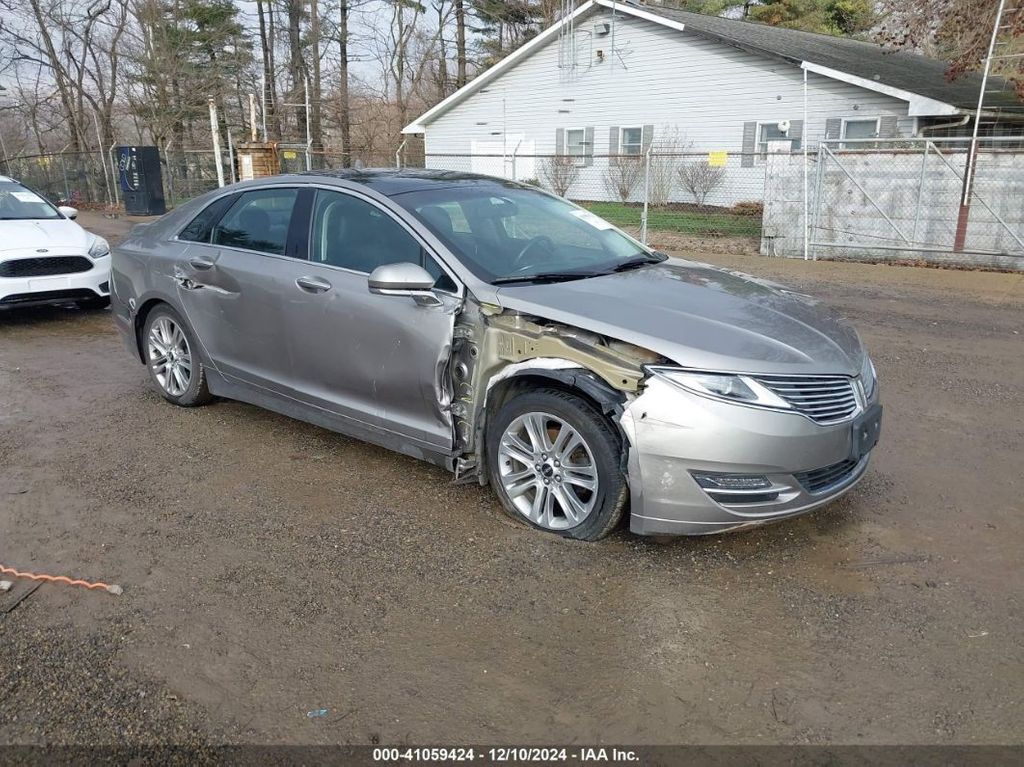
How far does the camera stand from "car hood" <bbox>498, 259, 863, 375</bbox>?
3.39 meters

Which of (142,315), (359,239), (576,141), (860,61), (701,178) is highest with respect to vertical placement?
(860,61)

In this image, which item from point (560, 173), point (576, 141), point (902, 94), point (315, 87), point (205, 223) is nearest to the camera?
point (205, 223)

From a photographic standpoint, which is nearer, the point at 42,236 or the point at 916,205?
the point at 42,236

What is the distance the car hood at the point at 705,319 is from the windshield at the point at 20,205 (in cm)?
770

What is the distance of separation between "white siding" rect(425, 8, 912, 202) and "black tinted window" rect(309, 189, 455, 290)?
59.5 ft

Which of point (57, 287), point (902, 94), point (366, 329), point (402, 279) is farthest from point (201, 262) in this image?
point (902, 94)

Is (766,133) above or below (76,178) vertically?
above

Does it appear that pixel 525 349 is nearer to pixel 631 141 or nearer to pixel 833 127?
pixel 833 127

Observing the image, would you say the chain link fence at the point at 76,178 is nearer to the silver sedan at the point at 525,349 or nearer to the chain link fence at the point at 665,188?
the chain link fence at the point at 665,188

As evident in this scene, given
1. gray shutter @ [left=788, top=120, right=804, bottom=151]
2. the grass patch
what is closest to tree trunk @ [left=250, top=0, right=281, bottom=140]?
the grass patch

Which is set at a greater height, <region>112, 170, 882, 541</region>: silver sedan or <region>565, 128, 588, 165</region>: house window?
<region>565, 128, 588, 165</region>: house window

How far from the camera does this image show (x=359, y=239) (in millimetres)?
4453

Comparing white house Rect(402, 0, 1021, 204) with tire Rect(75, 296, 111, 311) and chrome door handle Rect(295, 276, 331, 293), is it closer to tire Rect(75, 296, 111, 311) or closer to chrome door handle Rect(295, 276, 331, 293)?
tire Rect(75, 296, 111, 311)

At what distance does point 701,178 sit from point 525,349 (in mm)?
18805
